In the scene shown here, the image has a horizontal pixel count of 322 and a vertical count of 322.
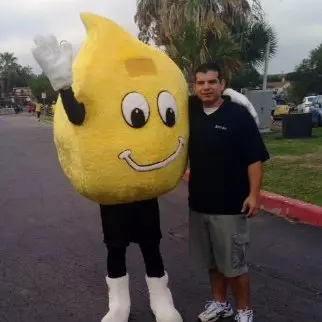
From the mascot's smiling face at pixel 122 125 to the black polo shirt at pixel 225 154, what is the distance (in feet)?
0.50

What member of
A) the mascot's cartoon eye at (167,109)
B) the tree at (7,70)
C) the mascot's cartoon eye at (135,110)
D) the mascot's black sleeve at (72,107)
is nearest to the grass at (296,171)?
the mascot's cartoon eye at (167,109)

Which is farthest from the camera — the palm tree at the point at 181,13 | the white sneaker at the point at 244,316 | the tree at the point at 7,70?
the tree at the point at 7,70

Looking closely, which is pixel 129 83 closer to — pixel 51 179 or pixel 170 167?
pixel 170 167

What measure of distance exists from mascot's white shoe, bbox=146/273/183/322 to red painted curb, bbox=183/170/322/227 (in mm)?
2124

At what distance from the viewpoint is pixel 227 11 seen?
16.6 meters

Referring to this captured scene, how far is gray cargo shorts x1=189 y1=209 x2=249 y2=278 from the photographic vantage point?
298 cm

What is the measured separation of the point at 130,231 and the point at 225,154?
0.82 meters

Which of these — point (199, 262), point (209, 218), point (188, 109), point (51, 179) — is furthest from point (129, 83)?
point (51, 179)

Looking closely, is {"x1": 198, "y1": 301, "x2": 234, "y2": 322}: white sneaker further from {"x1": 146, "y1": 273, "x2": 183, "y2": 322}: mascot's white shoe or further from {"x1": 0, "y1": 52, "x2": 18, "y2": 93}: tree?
{"x1": 0, "y1": 52, "x2": 18, "y2": 93}: tree

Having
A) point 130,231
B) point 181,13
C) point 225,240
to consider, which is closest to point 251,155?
point 225,240

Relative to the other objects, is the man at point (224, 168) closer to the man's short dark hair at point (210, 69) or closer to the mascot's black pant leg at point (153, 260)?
the man's short dark hair at point (210, 69)

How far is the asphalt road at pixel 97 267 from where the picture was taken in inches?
139

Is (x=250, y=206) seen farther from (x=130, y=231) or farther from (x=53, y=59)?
(x=53, y=59)

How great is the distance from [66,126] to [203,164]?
0.86m
